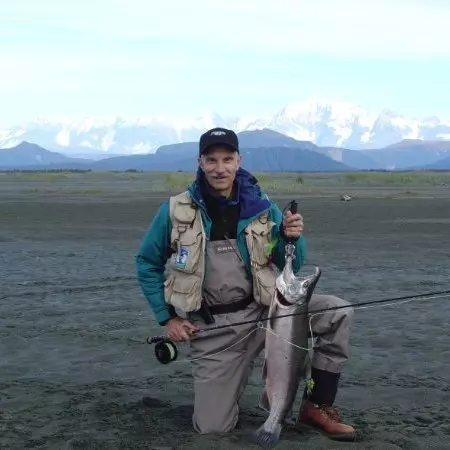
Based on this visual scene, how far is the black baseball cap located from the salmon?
0.99 metres

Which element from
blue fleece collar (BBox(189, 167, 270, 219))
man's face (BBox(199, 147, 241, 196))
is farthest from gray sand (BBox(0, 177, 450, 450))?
man's face (BBox(199, 147, 241, 196))

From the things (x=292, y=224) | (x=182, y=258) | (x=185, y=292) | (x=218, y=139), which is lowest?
(x=185, y=292)

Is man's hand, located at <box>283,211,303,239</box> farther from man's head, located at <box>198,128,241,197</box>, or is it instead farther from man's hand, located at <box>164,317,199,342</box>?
man's hand, located at <box>164,317,199,342</box>

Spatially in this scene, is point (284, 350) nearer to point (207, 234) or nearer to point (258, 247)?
point (258, 247)

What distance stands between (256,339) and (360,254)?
11.0m

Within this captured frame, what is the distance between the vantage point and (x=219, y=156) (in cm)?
600

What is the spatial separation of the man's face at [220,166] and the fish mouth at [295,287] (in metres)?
0.92

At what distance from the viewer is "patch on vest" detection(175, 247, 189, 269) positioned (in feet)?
19.5

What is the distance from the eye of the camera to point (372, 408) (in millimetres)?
6512

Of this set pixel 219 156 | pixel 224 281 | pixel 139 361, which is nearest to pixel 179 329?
pixel 224 281

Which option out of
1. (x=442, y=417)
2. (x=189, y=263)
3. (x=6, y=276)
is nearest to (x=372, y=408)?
(x=442, y=417)

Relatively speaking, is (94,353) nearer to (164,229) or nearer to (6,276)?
(164,229)

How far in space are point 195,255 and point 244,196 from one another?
0.62 m

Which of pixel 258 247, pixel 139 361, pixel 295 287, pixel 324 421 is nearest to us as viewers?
pixel 295 287
